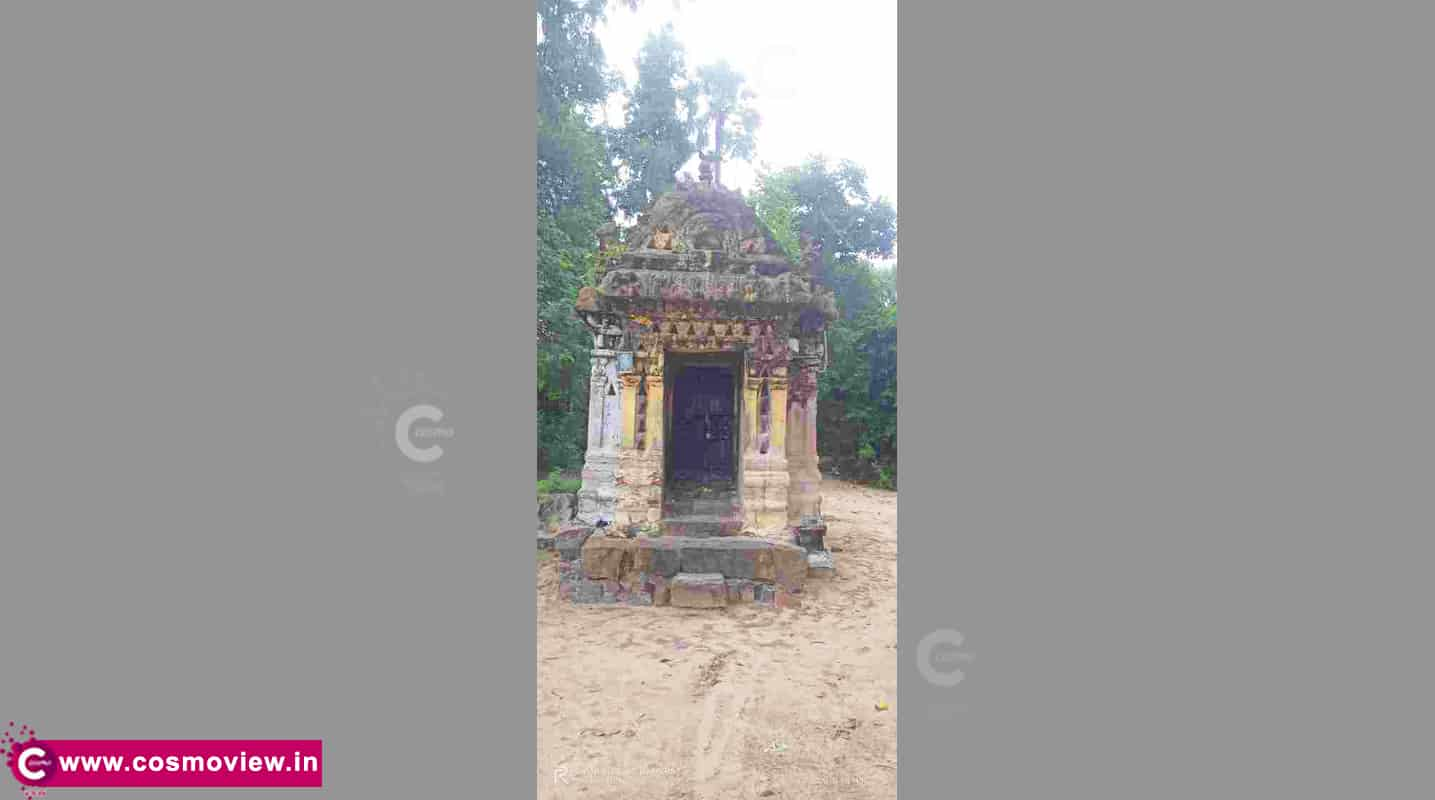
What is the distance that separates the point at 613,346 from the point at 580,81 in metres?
9.80

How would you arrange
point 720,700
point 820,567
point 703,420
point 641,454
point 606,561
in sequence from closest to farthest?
1. point 720,700
2. point 606,561
3. point 820,567
4. point 641,454
5. point 703,420

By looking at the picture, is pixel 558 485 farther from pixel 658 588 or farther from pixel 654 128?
pixel 654 128

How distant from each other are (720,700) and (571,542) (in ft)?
10.8

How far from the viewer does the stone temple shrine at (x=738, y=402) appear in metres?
6.70

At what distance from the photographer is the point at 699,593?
6457 millimetres

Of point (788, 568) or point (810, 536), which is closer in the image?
point (788, 568)

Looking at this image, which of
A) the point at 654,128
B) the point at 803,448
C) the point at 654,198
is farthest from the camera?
the point at 654,128

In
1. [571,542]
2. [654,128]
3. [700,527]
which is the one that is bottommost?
[571,542]

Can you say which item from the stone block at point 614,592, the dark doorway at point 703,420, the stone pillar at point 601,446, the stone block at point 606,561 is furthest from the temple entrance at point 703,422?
the stone block at point 614,592

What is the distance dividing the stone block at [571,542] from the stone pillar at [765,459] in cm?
188
